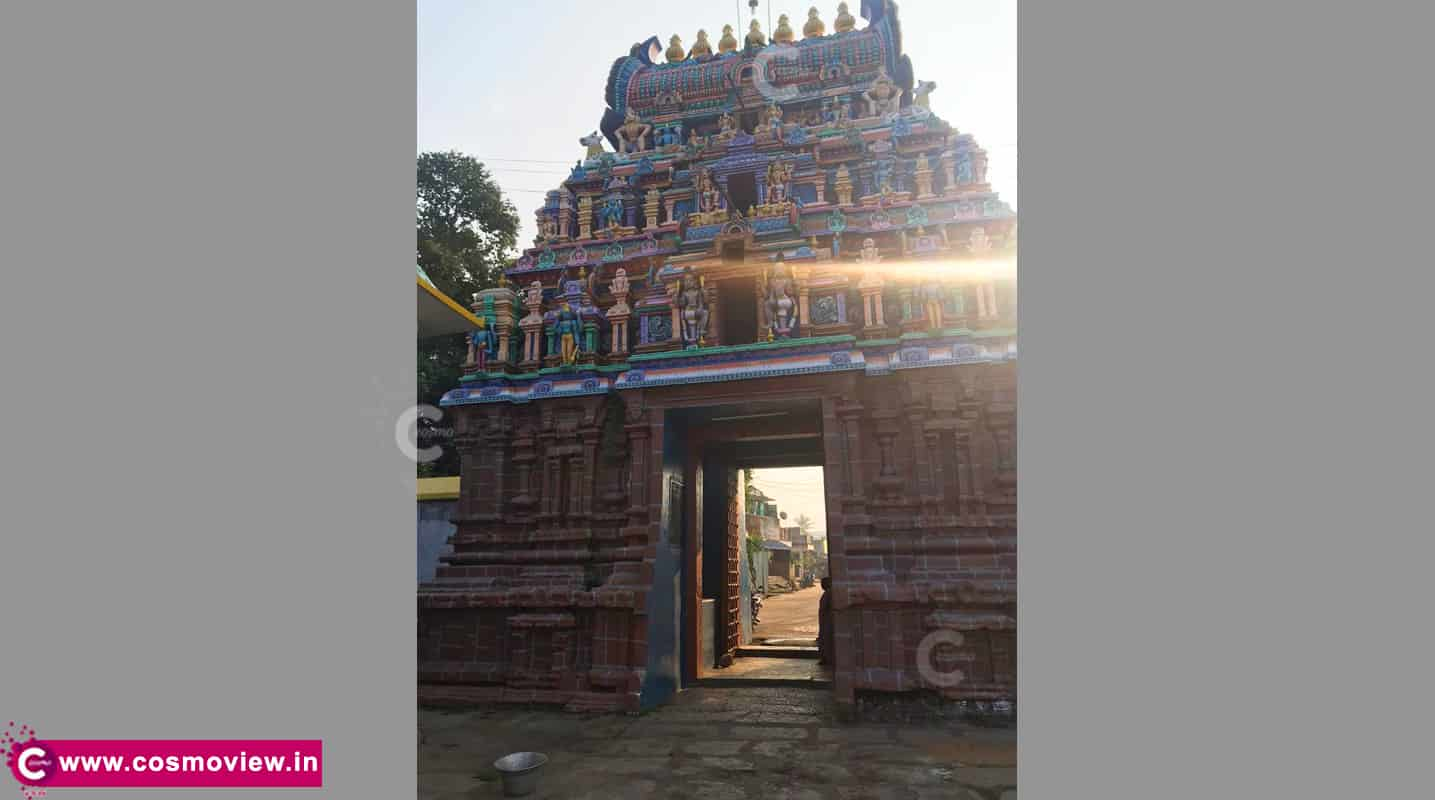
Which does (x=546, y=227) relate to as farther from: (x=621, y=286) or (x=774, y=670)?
(x=774, y=670)

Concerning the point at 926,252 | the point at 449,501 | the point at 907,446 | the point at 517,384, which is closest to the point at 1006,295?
the point at 926,252

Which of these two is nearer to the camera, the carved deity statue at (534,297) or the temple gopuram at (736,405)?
the temple gopuram at (736,405)

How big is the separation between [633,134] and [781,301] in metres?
5.86

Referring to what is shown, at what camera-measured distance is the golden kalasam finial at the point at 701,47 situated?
50.7ft

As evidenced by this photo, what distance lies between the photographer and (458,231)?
26.6 meters

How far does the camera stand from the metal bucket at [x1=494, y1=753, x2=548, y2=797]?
243 inches

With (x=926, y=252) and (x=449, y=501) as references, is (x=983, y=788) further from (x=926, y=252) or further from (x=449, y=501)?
(x=449, y=501)

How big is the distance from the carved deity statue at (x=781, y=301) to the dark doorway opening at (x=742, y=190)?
2.60 meters

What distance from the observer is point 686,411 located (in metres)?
11.2

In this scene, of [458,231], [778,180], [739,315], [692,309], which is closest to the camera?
[692,309]

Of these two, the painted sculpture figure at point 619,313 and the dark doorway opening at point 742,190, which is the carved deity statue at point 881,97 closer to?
the dark doorway opening at point 742,190

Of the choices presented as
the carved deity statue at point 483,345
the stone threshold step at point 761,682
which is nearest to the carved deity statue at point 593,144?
the carved deity statue at point 483,345
